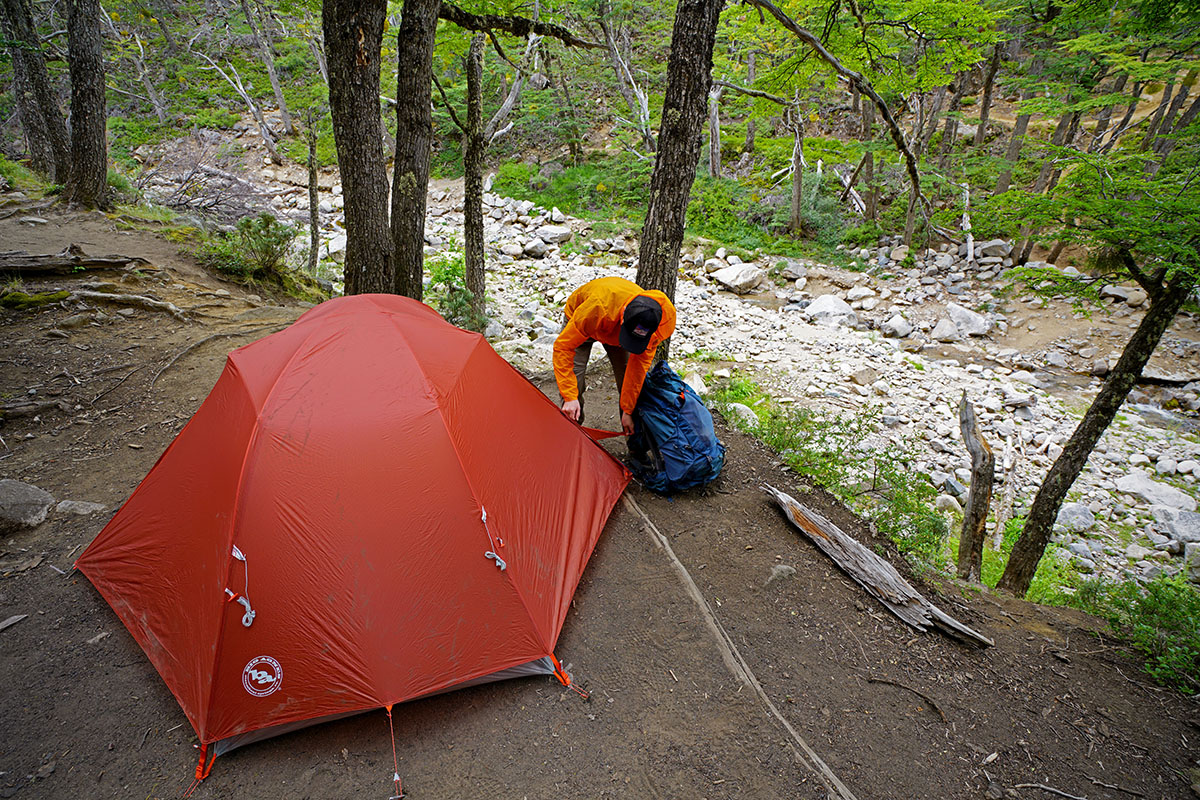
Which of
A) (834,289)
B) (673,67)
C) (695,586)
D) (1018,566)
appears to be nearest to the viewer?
(695,586)

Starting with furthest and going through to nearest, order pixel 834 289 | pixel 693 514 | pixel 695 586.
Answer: pixel 834 289
pixel 693 514
pixel 695 586

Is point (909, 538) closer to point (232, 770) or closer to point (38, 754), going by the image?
point (232, 770)

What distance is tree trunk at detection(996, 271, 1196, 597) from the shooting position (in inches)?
167

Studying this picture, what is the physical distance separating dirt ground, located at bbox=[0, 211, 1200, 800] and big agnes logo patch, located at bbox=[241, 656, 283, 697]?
0.28 meters

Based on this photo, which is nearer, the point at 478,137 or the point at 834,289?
the point at 478,137

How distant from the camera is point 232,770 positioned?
2.39m

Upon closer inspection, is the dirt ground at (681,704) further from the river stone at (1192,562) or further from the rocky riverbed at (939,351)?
the rocky riverbed at (939,351)

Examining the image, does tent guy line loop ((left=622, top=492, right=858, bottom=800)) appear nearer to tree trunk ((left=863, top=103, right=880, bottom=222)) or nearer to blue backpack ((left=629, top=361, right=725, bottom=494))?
blue backpack ((left=629, top=361, right=725, bottom=494))

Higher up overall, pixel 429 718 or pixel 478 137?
pixel 478 137

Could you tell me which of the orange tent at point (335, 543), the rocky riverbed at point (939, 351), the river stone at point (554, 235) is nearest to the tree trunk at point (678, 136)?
the orange tent at point (335, 543)

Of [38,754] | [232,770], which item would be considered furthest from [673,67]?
[38,754]

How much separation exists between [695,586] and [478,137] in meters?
6.52

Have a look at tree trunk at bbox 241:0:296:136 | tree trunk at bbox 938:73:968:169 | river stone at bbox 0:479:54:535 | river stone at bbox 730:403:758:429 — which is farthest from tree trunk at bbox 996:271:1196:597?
tree trunk at bbox 241:0:296:136

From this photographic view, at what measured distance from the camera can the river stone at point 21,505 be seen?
3.60 m
